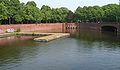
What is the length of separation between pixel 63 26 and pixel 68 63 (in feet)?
401

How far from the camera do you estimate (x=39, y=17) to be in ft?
475

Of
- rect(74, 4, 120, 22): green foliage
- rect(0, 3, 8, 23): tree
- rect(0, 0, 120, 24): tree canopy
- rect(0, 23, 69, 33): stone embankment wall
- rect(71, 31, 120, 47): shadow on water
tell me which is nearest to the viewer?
rect(71, 31, 120, 47): shadow on water

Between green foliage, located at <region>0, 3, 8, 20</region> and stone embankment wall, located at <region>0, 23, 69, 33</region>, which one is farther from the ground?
green foliage, located at <region>0, 3, 8, 20</region>

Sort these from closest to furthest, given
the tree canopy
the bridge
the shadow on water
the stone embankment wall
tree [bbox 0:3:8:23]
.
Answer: the shadow on water → tree [bbox 0:3:8:23] → the stone embankment wall → the tree canopy → the bridge

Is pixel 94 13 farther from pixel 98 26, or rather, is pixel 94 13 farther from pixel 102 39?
pixel 102 39

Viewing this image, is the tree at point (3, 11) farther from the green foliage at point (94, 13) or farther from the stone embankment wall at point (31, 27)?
the green foliage at point (94, 13)

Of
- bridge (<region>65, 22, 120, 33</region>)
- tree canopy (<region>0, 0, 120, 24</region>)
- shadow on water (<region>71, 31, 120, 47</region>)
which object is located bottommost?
shadow on water (<region>71, 31, 120, 47</region>)

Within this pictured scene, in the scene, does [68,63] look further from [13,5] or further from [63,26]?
[63,26]

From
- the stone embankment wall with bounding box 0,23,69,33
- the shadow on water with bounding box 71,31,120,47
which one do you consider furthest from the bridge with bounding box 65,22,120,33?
the shadow on water with bounding box 71,31,120,47

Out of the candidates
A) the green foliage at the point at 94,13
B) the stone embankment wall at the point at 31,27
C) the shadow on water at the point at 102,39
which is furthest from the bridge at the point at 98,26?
the shadow on water at the point at 102,39

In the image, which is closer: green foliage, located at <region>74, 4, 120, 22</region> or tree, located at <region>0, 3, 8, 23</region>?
tree, located at <region>0, 3, 8, 23</region>

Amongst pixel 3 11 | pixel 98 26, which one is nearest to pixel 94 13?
pixel 98 26

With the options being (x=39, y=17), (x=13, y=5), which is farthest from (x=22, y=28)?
(x=39, y=17)

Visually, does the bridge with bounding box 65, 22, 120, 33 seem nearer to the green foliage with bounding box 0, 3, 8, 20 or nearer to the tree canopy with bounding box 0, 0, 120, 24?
the tree canopy with bounding box 0, 0, 120, 24
